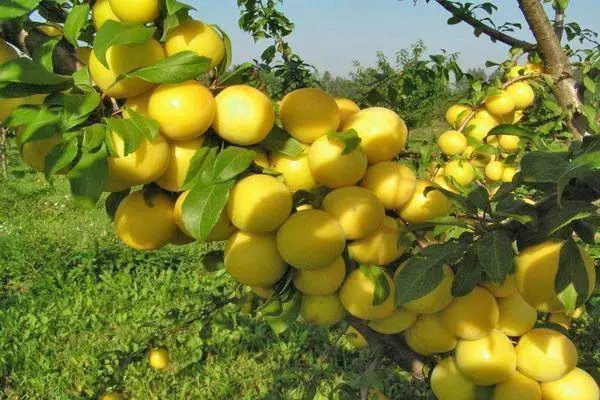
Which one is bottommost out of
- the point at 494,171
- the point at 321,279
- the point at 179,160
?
the point at 494,171

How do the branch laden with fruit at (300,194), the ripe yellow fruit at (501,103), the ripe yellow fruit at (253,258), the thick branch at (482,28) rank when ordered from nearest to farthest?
the branch laden with fruit at (300,194)
the ripe yellow fruit at (253,258)
the thick branch at (482,28)
the ripe yellow fruit at (501,103)

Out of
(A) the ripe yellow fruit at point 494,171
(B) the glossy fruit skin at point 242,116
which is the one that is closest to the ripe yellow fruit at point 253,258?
(B) the glossy fruit skin at point 242,116

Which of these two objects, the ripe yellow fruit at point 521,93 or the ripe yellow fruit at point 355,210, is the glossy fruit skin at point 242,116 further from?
the ripe yellow fruit at point 521,93

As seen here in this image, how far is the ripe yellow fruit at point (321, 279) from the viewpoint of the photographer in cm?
68

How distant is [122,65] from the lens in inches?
22.4

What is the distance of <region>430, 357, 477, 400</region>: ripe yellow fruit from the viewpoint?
722 millimetres

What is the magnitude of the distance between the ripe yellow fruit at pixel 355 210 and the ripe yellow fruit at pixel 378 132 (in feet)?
0.21

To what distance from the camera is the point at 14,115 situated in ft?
1.74

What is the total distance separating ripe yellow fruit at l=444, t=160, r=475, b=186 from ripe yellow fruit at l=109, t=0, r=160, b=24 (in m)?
1.04

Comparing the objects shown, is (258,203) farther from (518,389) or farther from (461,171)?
(461,171)

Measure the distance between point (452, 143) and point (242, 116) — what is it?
3.53ft

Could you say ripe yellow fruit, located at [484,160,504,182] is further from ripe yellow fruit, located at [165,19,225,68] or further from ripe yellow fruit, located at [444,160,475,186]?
ripe yellow fruit, located at [165,19,225,68]

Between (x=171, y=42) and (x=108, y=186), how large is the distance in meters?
0.18

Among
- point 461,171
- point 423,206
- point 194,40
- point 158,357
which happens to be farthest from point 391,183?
point 158,357
